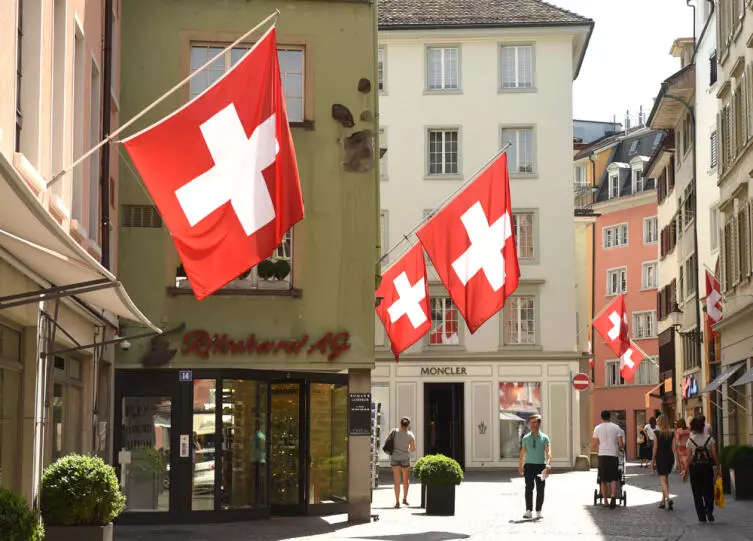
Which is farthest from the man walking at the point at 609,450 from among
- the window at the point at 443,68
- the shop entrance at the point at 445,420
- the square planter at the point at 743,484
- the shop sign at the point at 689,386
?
the window at the point at 443,68

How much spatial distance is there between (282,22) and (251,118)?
443 inches

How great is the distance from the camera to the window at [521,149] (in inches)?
1928

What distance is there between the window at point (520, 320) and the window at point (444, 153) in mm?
5066

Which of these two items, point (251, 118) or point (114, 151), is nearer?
point (251, 118)

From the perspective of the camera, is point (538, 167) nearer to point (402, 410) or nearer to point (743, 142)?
point (402, 410)

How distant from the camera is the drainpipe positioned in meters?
20.9

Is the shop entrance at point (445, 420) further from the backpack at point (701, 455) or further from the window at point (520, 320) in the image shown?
the backpack at point (701, 455)

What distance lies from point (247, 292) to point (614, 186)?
6156 centimetres

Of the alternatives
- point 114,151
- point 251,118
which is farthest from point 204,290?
point 114,151

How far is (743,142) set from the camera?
34.8m

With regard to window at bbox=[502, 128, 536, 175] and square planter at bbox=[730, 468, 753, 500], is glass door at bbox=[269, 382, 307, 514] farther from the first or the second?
window at bbox=[502, 128, 536, 175]

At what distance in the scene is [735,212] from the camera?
118 ft

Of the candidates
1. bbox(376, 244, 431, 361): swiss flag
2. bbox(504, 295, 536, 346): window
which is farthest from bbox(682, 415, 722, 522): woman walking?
bbox(504, 295, 536, 346): window

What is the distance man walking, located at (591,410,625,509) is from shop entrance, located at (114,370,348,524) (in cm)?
544
